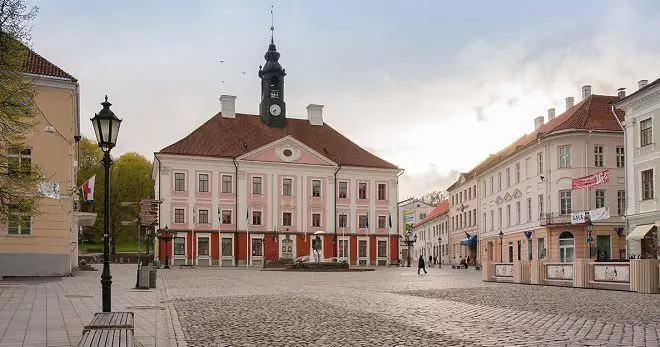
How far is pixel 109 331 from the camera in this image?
900 centimetres

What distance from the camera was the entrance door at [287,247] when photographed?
227 ft

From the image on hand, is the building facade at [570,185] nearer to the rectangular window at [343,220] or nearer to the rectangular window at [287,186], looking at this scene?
the rectangular window at [343,220]

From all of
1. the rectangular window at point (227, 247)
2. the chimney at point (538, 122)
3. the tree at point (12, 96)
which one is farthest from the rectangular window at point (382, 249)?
the tree at point (12, 96)

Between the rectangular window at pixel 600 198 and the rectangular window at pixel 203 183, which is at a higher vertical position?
the rectangular window at pixel 203 183

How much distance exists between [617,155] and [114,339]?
4735 cm

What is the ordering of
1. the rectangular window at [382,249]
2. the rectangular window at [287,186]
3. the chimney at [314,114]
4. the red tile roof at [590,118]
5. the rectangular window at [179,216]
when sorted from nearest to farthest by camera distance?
1. the red tile roof at [590,118]
2. the rectangular window at [179,216]
3. the rectangular window at [287,186]
4. the rectangular window at [382,249]
5. the chimney at [314,114]

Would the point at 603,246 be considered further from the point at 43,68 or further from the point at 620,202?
the point at 43,68

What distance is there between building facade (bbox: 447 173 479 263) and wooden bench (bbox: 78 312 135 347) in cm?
6275

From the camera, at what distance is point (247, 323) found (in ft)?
42.3

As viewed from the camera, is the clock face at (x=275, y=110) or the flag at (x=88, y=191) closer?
the flag at (x=88, y=191)

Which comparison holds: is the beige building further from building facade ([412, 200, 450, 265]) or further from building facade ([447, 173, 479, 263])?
building facade ([412, 200, 450, 265])

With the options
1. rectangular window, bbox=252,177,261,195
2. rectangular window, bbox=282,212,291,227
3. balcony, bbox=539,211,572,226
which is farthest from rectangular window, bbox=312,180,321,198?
balcony, bbox=539,211,572,226

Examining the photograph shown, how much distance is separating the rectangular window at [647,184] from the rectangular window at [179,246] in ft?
134

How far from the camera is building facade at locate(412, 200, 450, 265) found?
90.6 metres
